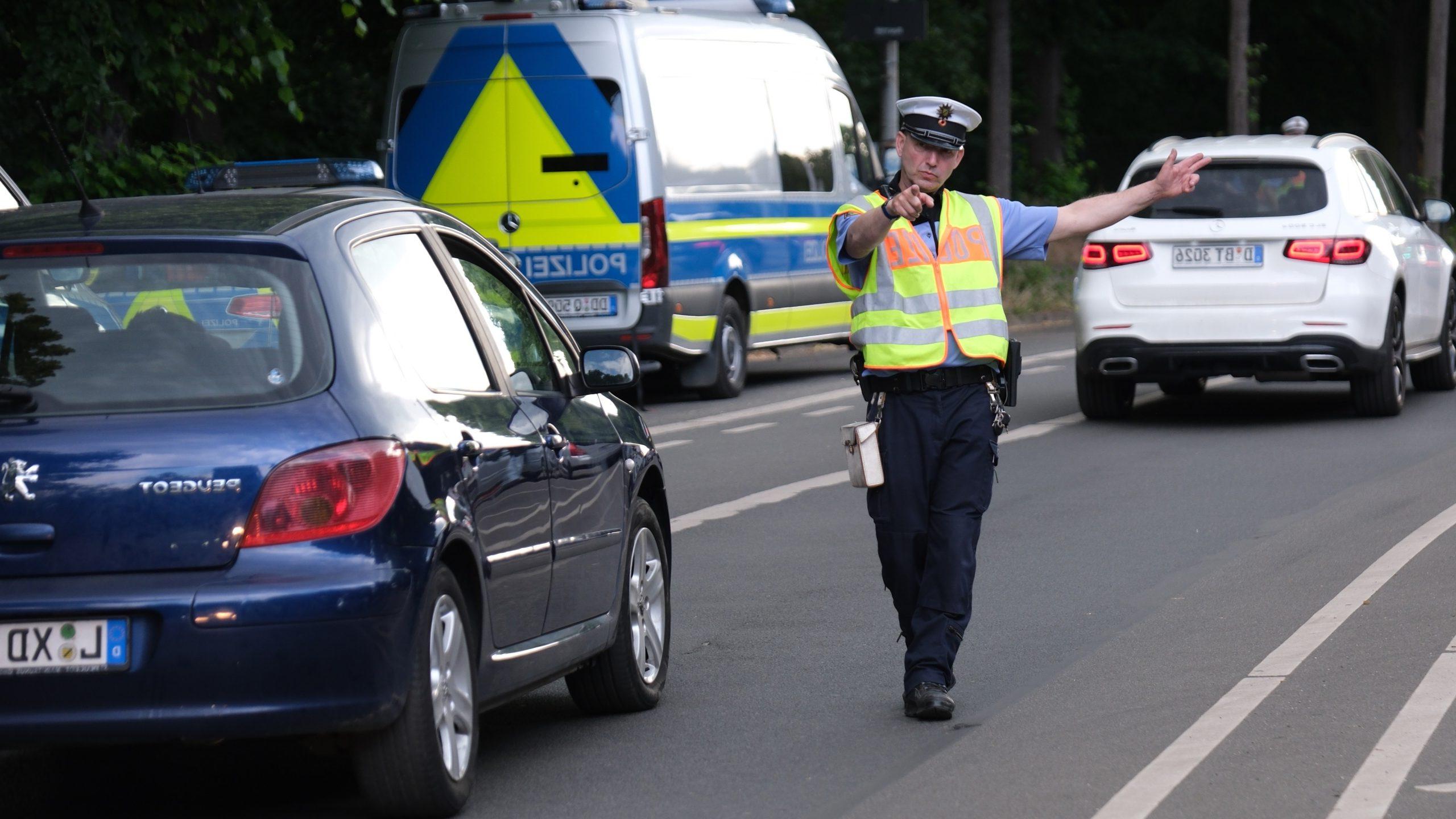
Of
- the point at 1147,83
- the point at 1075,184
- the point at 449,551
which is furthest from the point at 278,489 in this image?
the point at 1147,83

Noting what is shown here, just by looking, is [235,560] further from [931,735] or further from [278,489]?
[931,735]

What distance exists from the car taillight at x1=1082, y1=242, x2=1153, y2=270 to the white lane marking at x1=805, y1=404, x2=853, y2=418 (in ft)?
7.94

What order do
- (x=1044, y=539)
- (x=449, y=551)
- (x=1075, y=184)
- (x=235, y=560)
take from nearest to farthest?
(x=235, y=560), (x=449, y=551), (x=1044, y=539), (x=1075, y=184)

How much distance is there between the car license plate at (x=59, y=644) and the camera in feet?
15.9

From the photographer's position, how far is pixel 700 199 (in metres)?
17.2

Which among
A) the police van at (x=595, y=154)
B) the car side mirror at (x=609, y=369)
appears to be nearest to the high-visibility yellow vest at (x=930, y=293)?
the car side mirror at (x=609, y=369)

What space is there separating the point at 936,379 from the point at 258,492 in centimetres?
233

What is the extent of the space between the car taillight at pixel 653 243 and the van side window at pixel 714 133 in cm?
28

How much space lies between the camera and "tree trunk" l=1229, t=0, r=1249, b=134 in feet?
104

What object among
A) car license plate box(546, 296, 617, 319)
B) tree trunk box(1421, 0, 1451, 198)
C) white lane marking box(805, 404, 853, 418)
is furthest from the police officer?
tree trunk box(1421, 0, 1451, 198)

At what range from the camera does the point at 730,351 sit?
17.8 metres

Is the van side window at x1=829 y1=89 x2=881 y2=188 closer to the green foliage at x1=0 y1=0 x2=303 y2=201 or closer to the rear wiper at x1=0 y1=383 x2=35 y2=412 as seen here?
the green foliage at x1=0 y1=0 x2=303 y2=201

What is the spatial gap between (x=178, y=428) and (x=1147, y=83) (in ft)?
147

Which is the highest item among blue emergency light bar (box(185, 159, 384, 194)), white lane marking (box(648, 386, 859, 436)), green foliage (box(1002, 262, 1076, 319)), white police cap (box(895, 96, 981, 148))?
white police cap (box(895, 96, 981, 148))
